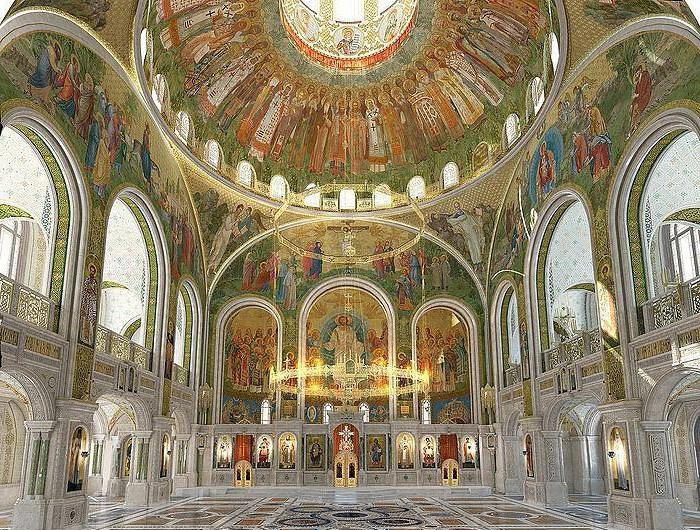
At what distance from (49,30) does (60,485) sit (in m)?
11.3

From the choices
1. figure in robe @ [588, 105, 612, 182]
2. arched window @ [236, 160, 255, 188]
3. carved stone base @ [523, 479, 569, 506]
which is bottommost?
carved stone base @ [523, 479, 569, 506]

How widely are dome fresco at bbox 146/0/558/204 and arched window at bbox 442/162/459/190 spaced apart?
9.7 inches

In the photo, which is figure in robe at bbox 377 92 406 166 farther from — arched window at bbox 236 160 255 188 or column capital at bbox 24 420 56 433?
column capital at bbox 24 420 56 433

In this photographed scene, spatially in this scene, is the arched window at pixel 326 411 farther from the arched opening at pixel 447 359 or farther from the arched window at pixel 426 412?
the arched opening at pixel 447 359

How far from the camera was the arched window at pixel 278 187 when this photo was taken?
100 ft

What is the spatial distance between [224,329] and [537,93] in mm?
18155

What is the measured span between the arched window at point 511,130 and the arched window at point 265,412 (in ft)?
54.9

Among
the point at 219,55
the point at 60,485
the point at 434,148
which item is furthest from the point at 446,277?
the point at 60,485

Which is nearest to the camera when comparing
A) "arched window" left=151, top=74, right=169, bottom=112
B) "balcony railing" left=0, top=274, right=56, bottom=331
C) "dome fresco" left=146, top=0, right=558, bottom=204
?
"balcony railing" left=0, top=274, right=56, bottom=331

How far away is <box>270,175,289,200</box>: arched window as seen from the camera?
3054 cm

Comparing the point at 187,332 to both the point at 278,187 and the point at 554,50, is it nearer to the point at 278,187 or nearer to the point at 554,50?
the point at 278,187

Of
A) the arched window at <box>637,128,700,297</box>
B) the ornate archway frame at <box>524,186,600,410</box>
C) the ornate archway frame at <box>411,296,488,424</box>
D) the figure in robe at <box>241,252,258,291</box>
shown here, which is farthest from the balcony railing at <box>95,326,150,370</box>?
the arched window at <box>637,128,700,297</box>

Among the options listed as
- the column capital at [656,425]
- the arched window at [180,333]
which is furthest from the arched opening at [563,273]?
the arched window at [180,333]

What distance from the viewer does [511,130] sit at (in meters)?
26.0
